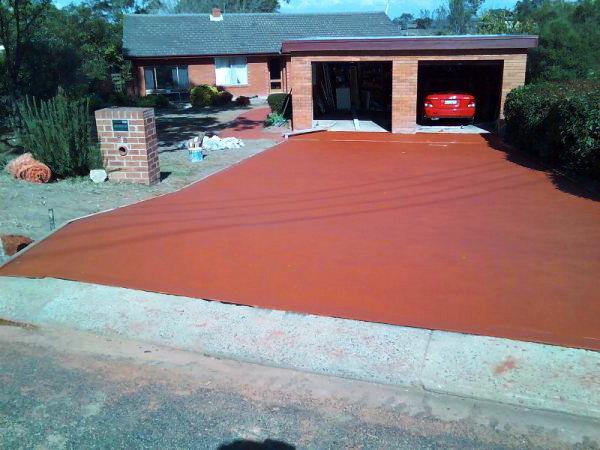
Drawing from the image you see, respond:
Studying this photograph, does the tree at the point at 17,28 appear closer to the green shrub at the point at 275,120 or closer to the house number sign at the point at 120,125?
the house number sign at the point at 120,125

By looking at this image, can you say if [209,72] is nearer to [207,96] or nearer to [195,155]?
[207,96]

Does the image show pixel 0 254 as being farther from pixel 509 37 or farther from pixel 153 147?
pixel 509 37

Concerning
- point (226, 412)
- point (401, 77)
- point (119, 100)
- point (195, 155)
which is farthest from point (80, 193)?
point (119, 100)

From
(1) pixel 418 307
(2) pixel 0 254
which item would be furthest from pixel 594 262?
(2) pixel 0 254

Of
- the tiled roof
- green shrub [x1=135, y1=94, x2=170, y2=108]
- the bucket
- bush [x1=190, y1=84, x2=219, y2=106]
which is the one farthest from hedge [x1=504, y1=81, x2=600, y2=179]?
the tiled roof

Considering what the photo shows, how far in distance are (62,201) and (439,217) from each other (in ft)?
19.9

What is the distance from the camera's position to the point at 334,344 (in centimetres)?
510

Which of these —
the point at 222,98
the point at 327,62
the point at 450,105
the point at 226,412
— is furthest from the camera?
the point at 222,98

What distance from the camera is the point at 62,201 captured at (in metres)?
9.55

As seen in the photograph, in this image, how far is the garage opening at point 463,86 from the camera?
66.9ft

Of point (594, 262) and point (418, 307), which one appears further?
point (594, 262)

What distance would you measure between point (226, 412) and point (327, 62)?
1652cm

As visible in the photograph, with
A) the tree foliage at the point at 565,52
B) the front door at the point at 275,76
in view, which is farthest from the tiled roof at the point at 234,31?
the tree foliage at the point at 565,52

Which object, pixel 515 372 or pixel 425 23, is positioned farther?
pixel 425 23
